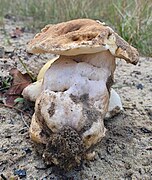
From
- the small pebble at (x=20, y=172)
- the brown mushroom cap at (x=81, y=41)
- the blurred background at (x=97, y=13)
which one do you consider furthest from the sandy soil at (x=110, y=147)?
the blurred background at (x=97, y=13)

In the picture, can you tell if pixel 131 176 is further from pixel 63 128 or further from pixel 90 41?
pixel 90 41

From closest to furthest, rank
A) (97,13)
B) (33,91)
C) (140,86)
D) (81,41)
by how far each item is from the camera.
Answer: (81,41) < (33,91) < (140,86) < (97,13)

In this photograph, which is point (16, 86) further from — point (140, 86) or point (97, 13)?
point (97, 13)

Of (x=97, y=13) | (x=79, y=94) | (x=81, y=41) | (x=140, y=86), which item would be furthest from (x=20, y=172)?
(x=97, y=13)

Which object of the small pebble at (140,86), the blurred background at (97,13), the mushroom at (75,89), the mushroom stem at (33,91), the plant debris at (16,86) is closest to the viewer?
the mushroom at (75,89)

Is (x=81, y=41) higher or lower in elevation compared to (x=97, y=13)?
higher

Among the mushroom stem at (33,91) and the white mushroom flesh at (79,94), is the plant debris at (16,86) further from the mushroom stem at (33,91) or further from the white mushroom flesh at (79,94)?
the white mushroom flesh at (79,94)

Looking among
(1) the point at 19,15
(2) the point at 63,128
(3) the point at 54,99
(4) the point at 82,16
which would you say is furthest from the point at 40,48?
(1) the point at 19,15
